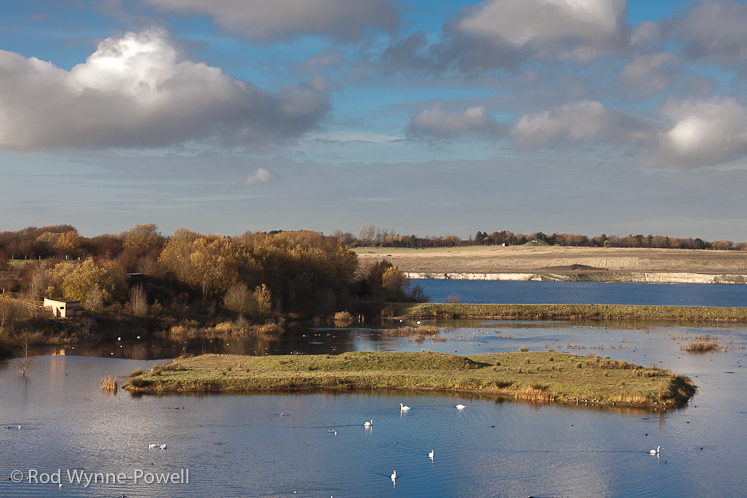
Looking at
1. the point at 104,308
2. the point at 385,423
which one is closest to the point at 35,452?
the point at 385,423

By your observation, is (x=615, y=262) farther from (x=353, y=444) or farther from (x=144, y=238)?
(x=353, y=444)

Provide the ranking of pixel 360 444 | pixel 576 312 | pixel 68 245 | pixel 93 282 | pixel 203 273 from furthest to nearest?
pixel 68 245, pixel 576 312, pixel 203 273, pixel 93 282, pixel 360 444

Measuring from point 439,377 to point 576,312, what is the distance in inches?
2123

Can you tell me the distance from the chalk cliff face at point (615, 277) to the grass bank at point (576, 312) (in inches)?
3410

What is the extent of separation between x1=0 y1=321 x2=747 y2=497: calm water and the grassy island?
5.63 feet

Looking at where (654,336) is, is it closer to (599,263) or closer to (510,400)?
(510,400)

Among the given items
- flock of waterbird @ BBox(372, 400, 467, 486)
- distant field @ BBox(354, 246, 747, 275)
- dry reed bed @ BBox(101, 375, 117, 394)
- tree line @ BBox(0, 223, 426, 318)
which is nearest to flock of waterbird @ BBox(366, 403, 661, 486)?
flock of waterbird @ BBox(372, 400, 467, 486)

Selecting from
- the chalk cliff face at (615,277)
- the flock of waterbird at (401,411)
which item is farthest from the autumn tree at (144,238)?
the chalk cliff face at (615,277)

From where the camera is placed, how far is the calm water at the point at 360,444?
2038 cm

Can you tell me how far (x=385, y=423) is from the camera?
91.3 feet

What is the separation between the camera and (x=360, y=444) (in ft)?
80.8

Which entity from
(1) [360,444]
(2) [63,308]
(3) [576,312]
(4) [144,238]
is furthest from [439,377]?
(4) [144,238]

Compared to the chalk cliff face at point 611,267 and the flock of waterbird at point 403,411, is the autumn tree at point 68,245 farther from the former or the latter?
the chalk cliff face at point 611,267

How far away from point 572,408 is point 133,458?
19725mm
